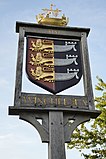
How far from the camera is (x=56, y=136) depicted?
4.49 meters

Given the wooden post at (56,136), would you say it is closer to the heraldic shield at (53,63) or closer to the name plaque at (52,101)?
the name plaque at (52,101)

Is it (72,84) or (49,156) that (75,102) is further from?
(49,156)

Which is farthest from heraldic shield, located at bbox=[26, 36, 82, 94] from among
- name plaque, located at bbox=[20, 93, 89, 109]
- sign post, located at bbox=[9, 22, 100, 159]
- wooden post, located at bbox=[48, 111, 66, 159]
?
wooden post, located at bbox=[48, 111, 66, 159]

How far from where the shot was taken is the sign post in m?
4.58

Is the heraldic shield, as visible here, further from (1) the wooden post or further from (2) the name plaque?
(1) the wooden post

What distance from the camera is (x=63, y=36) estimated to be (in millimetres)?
5754

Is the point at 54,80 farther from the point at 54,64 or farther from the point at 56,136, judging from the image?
the point at 56,136

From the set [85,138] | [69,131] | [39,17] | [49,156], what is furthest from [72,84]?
[85,138]

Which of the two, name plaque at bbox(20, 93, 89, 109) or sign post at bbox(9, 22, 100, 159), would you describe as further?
name plaque at bbox(20, 93, 89, 109)

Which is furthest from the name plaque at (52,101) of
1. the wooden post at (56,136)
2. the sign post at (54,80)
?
the wooden post at (56,136)

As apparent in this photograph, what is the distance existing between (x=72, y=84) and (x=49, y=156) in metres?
1.43

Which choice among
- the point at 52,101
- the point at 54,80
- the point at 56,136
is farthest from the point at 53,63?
the point at 56,136

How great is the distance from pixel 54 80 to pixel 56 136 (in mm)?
1121

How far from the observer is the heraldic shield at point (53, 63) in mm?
5047
